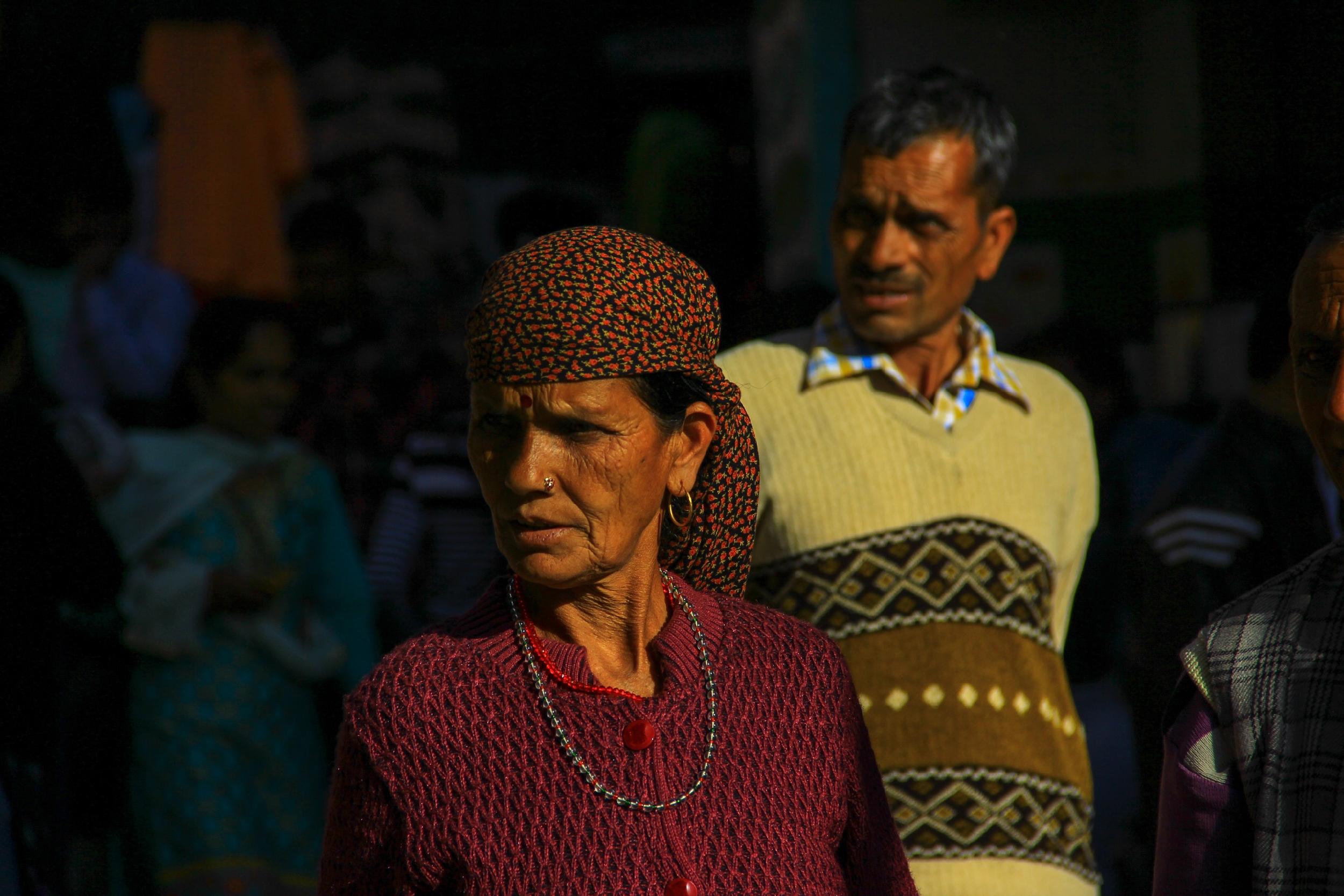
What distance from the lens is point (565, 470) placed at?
77.0 inches

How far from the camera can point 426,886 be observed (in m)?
1.88

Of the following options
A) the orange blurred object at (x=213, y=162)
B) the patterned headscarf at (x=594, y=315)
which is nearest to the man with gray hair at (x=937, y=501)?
the patterned headscarf at (x=594, y=315)

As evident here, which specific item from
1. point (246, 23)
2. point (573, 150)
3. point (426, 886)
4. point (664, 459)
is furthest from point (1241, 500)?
point (246, 23)

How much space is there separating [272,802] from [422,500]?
1.31 m

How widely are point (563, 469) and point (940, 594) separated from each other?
1.13 m

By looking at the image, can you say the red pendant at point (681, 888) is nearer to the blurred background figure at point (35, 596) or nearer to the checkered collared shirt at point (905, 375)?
the checkered collared shirt at point (905, 375)

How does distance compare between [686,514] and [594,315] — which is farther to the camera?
[686,514]

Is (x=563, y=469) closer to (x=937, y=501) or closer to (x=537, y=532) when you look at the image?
(x=537, y=532)

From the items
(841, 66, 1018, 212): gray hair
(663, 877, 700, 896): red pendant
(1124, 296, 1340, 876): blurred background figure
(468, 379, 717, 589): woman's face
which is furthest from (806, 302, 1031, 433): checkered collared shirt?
(663, 877, 700, 896): red pendant

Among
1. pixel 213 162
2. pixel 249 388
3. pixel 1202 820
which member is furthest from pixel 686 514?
pixel 213 162

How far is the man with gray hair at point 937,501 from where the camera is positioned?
2.78 metres

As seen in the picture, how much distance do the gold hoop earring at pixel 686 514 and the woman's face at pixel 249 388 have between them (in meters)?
3.13

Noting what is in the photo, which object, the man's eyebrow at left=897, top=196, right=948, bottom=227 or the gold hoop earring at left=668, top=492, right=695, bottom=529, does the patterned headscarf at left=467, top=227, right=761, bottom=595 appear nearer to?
the gold hoop earring at left=668, top=492, right=695, bottom=529

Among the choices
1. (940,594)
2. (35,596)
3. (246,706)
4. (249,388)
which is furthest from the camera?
(249,388)
